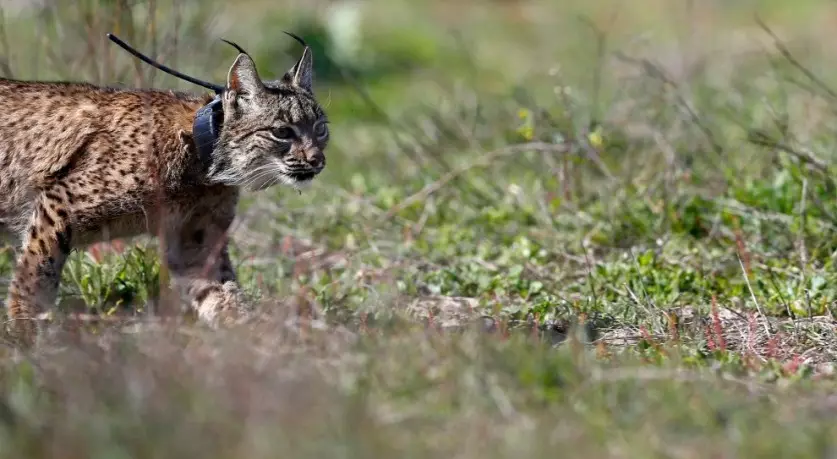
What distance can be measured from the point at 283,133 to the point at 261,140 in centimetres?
11

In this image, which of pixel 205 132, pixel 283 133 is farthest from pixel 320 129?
pixel 205 132

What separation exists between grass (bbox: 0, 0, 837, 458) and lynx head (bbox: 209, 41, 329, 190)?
475mm

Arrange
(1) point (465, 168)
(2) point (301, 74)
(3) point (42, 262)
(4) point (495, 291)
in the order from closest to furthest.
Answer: (3) point (42, 262)
(2) point (301, 74)
(4) point (495, 291)
(1) point (465, 168)

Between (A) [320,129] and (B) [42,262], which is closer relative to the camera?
(B) [42,262]

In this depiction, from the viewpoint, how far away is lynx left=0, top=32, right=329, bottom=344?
5.39 metres

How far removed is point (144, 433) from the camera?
10.9 feet

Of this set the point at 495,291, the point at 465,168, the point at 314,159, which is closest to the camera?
the point at 314,159

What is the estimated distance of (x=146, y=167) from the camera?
5.40 metres

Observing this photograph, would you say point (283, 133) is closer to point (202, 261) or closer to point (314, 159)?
point (314, 159)

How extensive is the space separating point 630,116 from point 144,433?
19.3 ft

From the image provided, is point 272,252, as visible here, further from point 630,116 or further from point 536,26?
point 536,26

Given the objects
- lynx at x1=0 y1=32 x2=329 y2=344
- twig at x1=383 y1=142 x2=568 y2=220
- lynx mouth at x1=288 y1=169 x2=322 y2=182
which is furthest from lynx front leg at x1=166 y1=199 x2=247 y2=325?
twig at x1=383 y1=142 x2=568 y2=220

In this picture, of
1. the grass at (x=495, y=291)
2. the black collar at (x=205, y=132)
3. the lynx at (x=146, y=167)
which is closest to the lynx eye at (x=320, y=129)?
the lynx at (x=146, y=167)

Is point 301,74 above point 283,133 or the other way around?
above
